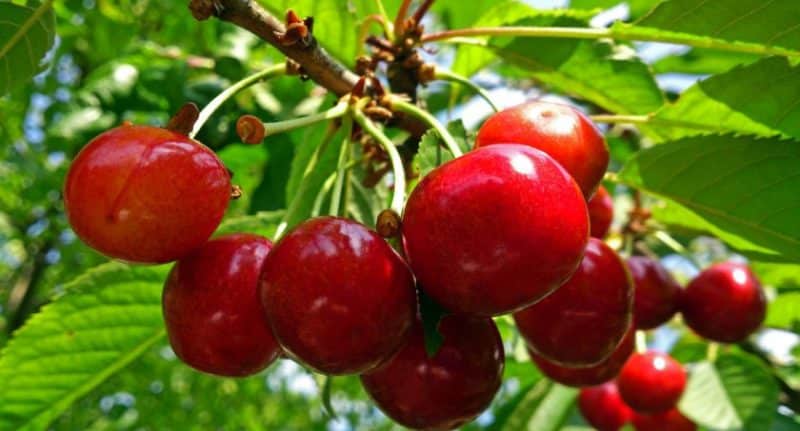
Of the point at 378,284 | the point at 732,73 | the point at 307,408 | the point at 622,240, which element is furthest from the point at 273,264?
the point at 307,408

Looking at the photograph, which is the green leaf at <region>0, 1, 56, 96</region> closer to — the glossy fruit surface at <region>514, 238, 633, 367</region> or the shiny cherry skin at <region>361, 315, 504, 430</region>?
the shiny cherry skin at <region>361, 315, 504, 430</region>

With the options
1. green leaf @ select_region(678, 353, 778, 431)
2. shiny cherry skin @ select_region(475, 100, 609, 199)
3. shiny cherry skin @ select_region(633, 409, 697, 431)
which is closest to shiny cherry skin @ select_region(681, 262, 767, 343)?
green leaf @ select_region(678, 353, 778, 431)

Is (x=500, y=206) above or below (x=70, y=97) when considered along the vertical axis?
above

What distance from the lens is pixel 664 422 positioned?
2822mm

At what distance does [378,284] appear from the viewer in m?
1.15

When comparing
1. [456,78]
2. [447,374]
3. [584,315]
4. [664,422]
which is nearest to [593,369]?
[584,315]

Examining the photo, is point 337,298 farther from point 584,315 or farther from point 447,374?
point 584,315

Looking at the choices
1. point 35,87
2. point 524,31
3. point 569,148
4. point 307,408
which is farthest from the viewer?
point 307,408

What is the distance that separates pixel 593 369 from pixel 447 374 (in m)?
0.56

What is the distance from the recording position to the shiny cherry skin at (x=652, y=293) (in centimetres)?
209

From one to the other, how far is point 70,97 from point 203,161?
7.29ft

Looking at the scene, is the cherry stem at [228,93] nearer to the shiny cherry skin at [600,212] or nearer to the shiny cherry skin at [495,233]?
the shiny cherry skin at [495,233]

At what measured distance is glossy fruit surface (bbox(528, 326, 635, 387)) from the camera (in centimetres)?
175

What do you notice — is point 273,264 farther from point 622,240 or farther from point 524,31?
point 622,240
